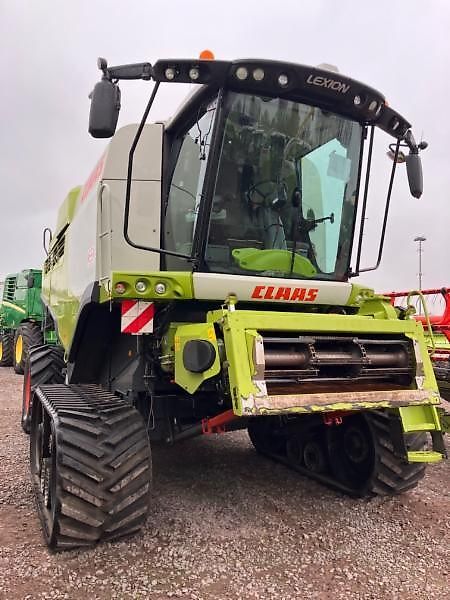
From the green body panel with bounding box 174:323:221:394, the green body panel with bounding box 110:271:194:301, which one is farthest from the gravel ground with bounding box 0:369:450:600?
the green body panel with bounding box 110:271:194:301

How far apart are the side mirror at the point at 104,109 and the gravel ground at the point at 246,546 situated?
2.48 m

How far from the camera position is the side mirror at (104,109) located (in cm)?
321

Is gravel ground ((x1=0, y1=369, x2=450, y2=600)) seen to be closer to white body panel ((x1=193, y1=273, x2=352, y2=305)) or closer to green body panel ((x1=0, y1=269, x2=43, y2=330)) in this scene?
white body panel ((x1=193, y1=273, x2=352, y2=305))

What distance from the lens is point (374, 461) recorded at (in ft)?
13.7

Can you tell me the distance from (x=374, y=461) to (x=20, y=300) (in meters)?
12.9

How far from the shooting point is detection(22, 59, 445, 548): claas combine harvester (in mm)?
Result: 3205

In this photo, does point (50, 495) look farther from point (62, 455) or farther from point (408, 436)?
point (408, 436)

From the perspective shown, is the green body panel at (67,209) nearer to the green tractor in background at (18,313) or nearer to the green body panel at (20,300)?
the green tractor in background at (18,313)

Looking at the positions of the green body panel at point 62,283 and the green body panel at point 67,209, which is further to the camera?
the green body panel at point 67,209

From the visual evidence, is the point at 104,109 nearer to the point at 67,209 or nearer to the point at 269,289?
the point at 269,289

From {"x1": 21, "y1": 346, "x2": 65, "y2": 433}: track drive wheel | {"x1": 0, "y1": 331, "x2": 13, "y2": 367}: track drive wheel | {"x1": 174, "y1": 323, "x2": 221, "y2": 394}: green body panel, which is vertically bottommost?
{"x1": 0, "y1": 331, "x2": 13, "y2": 367}: track drive wheel

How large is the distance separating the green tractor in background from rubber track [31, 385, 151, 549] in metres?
9.08

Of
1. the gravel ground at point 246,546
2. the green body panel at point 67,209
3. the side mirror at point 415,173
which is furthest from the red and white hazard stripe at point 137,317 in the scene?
the green body panel at point 67,209

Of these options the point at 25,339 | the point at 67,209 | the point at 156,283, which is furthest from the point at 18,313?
the point at 156,283
